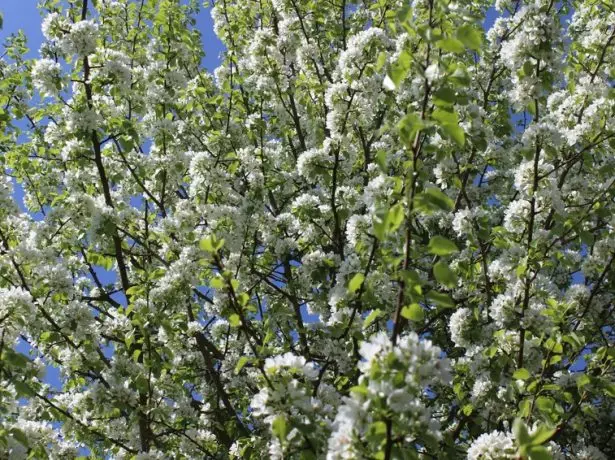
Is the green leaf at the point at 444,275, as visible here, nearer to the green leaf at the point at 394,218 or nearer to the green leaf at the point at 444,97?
the green leaf at the point at 394,218

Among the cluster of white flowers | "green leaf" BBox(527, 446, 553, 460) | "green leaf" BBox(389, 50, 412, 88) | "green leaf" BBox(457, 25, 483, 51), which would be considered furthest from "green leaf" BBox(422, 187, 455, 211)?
the cluster of white flowers

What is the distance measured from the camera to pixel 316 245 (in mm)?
8648

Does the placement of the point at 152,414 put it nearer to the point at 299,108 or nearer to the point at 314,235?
the point at 314,235

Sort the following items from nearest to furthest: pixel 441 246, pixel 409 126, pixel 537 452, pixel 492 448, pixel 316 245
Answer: pixel 537 452 < pixel 441 246 < pixel 409 126 < pixel 492 448 < pixel 316 245

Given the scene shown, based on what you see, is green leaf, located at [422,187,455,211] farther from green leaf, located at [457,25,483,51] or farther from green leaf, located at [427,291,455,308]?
green leaf, located at [457,25,483,51]

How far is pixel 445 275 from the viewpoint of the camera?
325 cm

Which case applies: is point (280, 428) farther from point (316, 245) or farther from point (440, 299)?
point (316, 245)

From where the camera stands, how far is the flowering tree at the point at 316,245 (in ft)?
12.4

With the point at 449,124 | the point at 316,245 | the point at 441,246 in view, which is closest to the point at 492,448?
the point at 441,246

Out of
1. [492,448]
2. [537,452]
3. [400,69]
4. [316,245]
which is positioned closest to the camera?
[537,452]

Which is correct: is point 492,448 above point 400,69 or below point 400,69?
below

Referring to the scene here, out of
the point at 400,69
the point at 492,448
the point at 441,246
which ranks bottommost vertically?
the point at 492,448

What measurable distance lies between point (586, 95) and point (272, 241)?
4.07 metres

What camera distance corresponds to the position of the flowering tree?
3.79 meters
